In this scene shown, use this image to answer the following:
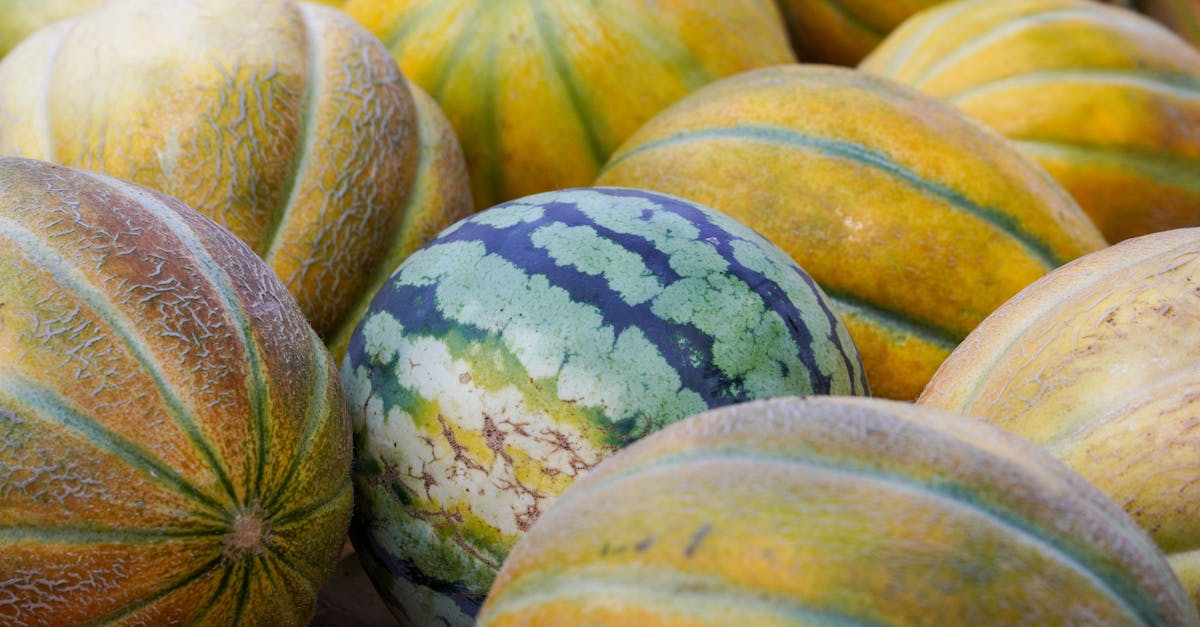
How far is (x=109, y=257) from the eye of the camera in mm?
1190

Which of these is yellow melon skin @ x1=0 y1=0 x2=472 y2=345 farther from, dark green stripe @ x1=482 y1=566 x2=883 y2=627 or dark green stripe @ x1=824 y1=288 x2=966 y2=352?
A: dark green stripe @ x1=482 y1=566 x2=883 y2=627

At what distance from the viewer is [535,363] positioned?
1.30 m

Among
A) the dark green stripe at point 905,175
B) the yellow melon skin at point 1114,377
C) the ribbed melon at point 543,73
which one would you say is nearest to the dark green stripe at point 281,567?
the yellow melon skin at point 1114,377

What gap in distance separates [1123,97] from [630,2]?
1.10 m

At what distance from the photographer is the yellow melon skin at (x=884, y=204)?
175 cm

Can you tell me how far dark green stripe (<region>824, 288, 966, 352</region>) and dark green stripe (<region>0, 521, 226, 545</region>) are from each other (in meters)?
1.05

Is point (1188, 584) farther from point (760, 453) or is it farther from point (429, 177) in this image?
point (429, 177)

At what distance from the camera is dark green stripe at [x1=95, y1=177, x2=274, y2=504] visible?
118cm

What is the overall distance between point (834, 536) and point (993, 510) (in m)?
0.15

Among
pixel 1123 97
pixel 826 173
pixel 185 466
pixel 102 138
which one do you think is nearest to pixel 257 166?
pixel 102 138

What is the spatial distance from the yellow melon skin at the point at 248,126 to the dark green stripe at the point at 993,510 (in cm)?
101

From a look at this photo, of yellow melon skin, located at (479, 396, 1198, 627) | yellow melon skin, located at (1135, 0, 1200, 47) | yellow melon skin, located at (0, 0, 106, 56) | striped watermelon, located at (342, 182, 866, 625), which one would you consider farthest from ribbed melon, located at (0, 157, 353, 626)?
yellow melon skin, located at (1135, 0, 1200, 47)

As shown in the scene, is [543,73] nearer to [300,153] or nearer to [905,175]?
[300,153]

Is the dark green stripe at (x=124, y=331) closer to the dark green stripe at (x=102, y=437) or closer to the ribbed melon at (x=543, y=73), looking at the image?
the dark green stripe at (x=102, y=437)
